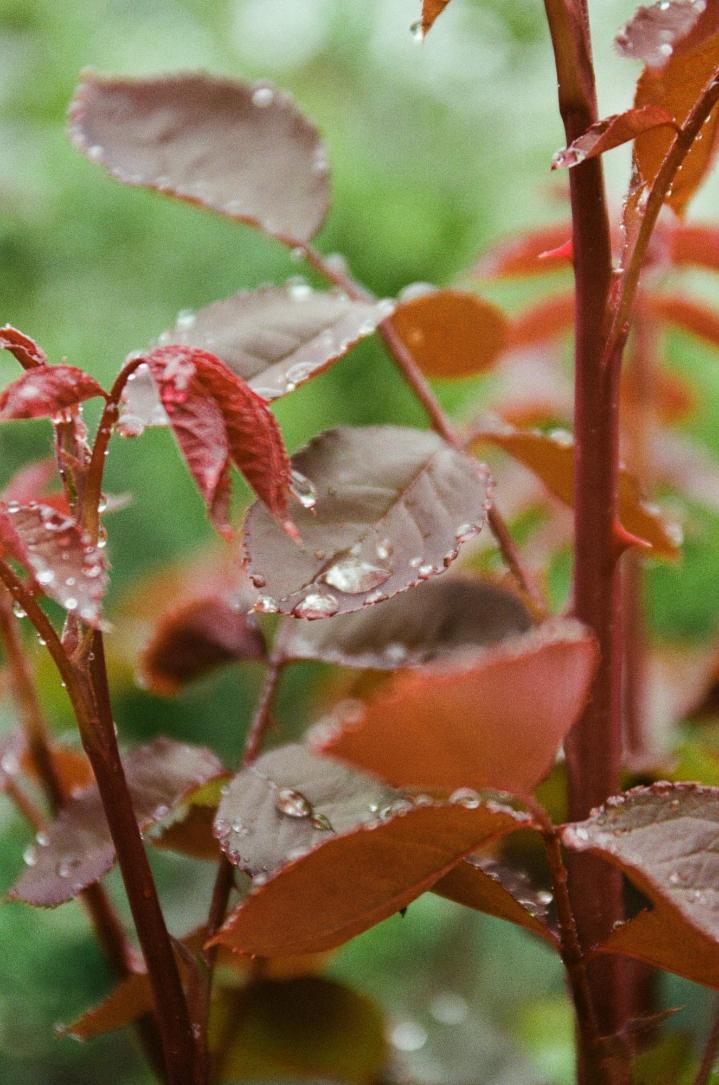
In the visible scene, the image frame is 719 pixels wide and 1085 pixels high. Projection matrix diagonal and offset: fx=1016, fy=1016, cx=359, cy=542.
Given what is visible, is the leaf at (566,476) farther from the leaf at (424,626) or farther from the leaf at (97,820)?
the leaf at (97,820)

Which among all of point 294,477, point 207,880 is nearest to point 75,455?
point 294,477

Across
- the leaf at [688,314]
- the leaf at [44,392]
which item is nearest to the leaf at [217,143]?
the leaf at [44,392]

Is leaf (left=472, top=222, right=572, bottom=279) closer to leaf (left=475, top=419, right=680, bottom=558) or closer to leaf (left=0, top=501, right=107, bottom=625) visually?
leaf (left=475, top=419, right=680, bottom=558)

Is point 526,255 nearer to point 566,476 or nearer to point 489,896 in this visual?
point 566,476

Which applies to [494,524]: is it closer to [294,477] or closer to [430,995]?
[294,477]

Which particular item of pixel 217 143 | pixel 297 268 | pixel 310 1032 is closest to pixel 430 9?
pixel 217 143
